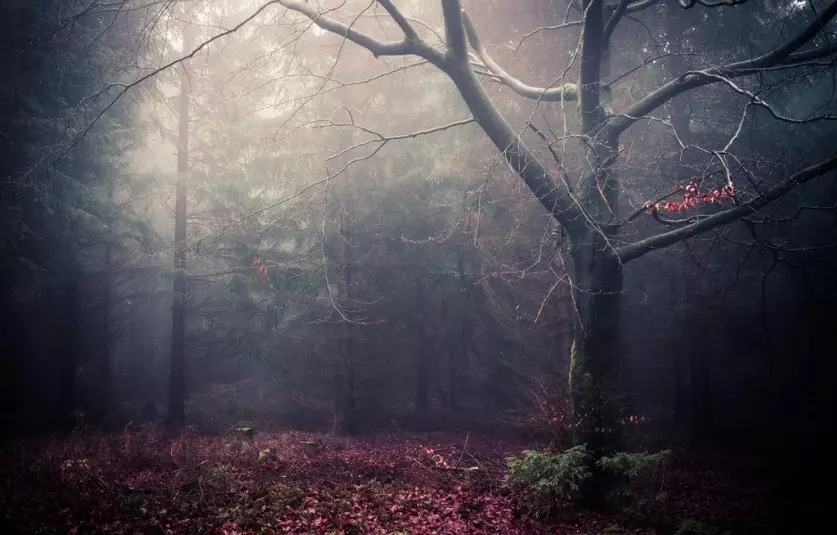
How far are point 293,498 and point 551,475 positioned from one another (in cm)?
380

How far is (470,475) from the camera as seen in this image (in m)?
8.44

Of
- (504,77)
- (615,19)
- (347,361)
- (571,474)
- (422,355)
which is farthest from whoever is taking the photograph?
(422,355)

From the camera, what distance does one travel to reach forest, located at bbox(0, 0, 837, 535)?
646 centimetres

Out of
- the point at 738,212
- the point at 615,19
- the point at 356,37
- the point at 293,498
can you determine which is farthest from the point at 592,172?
the point at 293,498

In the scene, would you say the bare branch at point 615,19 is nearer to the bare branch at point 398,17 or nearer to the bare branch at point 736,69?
the bare branch at point 736,69

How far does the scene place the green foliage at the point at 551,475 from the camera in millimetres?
6348

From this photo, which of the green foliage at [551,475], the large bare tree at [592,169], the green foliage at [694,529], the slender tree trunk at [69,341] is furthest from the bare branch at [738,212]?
the slender tree trunk at [69,341]

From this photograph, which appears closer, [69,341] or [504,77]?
[504,77]

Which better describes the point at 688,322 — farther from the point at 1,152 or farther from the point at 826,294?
the point at 1,152

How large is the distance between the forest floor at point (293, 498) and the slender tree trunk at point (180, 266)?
5.70m

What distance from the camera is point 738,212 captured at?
6.09 metres

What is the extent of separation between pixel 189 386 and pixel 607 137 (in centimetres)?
2426

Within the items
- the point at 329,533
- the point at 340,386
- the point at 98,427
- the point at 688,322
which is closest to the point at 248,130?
the point at 340,386

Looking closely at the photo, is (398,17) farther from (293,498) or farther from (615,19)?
(293,498)
